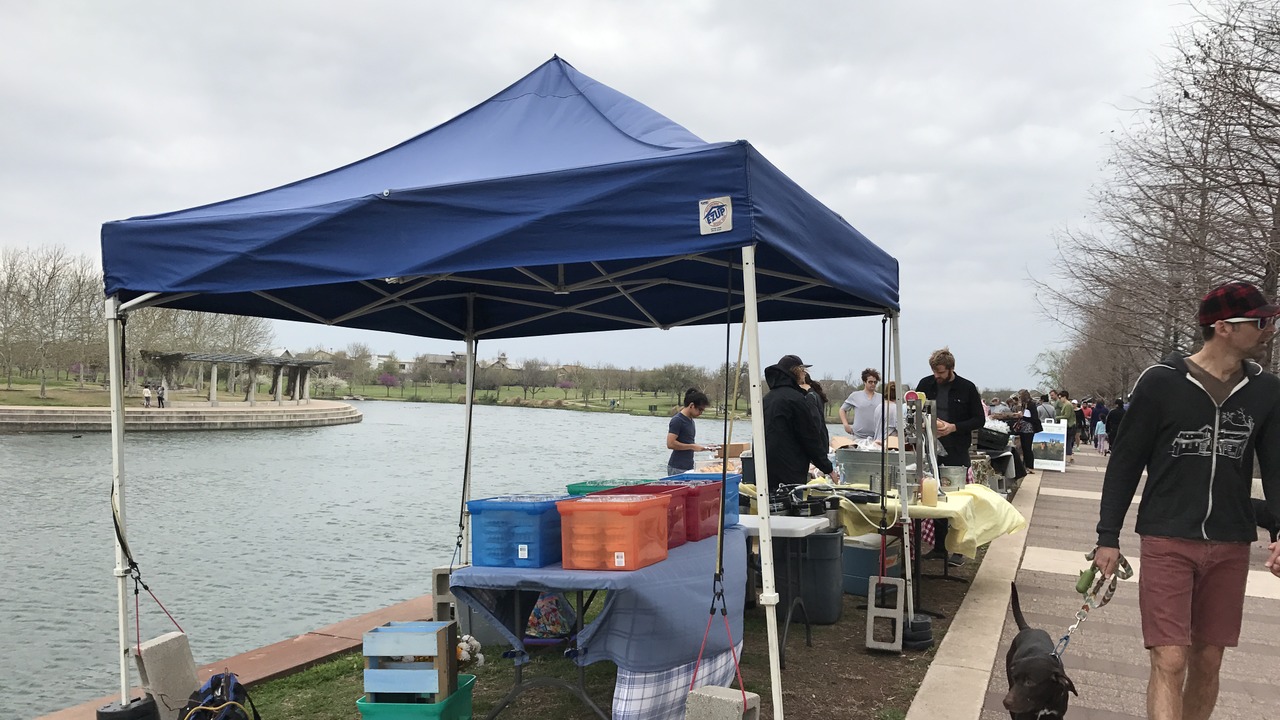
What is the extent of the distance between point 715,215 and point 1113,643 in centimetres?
455

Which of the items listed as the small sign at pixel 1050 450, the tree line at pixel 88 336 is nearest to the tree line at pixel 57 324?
the tree line at pixel 88 336

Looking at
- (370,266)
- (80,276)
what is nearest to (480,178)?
(370,266)

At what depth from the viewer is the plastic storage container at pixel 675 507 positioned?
4.28 metres

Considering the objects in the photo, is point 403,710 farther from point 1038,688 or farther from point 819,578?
point 819,578

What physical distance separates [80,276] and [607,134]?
241 ft

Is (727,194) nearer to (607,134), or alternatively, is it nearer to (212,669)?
(607,134)

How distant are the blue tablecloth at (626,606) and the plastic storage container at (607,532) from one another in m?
0.06

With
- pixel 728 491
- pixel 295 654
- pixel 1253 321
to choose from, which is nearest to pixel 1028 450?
pixel 728 491

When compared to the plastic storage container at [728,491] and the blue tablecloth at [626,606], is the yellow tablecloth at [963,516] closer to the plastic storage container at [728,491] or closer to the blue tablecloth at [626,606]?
the plastic storage container at [728,491]

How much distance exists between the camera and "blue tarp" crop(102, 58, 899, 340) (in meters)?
3.45

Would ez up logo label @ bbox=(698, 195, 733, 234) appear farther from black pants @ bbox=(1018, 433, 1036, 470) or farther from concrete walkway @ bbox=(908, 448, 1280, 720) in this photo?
black pants @ bbox=(1018, 433, 1036, 470)

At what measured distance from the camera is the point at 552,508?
3.85 metres

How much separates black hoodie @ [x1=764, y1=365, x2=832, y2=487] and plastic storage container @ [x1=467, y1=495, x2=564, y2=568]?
8.97 ft

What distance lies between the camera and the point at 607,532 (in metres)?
3.69
